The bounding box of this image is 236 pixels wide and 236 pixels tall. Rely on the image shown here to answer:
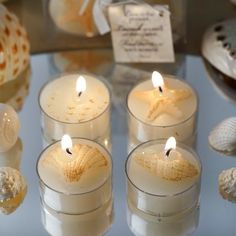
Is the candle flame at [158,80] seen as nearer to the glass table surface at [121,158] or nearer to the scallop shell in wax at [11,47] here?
the glass table surface at [121,158]

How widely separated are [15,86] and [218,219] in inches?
14.6

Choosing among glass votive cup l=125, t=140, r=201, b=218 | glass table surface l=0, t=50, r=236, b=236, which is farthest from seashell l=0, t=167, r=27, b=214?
glass votive cup l=125, t=140, r=201, b=218

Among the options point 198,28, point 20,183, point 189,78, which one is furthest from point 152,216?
point 198,28

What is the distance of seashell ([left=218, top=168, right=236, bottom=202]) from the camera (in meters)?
1.02

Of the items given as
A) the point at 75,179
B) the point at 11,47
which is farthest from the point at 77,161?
the point at 11,47

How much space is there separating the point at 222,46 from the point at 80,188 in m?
0.34

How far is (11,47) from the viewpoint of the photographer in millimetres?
1141

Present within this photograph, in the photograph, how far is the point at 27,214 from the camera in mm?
1021

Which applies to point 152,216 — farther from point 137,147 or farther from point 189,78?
point 189,78

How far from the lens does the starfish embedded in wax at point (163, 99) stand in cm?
106

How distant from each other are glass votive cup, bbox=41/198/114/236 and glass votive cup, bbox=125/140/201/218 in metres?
0.04

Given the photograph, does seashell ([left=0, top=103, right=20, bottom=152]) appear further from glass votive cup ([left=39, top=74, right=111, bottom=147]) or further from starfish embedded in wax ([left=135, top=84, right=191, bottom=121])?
starfish embedded in wax ([left=135, top=84, right=191, bottom=121])

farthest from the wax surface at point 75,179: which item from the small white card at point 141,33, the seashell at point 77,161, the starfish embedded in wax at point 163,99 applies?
the small white card at point 141,33

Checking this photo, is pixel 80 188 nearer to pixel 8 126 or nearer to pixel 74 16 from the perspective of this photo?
pixel 8 126
